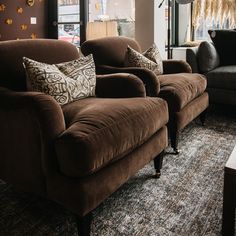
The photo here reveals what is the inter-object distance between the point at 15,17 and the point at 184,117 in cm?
347

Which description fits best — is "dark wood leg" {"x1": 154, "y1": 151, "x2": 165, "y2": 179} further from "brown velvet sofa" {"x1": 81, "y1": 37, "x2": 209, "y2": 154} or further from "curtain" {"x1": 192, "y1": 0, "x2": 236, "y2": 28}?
"curtain" {"x1": 192, "y1": 0, "x2": 236, "y2": 28}

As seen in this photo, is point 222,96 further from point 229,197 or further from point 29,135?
point 29,135

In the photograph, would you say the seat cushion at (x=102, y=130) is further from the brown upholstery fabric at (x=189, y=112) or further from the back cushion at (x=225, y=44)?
the back cushion at (x=225, y=44)

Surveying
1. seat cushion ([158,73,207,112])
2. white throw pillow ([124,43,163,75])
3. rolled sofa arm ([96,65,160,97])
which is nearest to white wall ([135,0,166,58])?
white throw pillow ([124,43,163,75])

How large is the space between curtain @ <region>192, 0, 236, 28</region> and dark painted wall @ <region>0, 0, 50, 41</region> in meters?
2.37

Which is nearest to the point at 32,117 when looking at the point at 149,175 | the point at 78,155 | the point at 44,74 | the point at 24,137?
the point at 24,137

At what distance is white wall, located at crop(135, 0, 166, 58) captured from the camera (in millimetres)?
4039

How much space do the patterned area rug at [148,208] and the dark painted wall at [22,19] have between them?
11.2ft

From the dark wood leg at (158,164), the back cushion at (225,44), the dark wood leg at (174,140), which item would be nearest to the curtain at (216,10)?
the back cushion at (225,44)

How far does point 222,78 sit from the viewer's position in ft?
10.9

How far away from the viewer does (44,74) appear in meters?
1.71

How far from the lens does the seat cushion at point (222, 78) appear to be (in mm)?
3285

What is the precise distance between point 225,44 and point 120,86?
211cm

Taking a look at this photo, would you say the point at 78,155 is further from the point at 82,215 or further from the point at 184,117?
the point at 184,117
